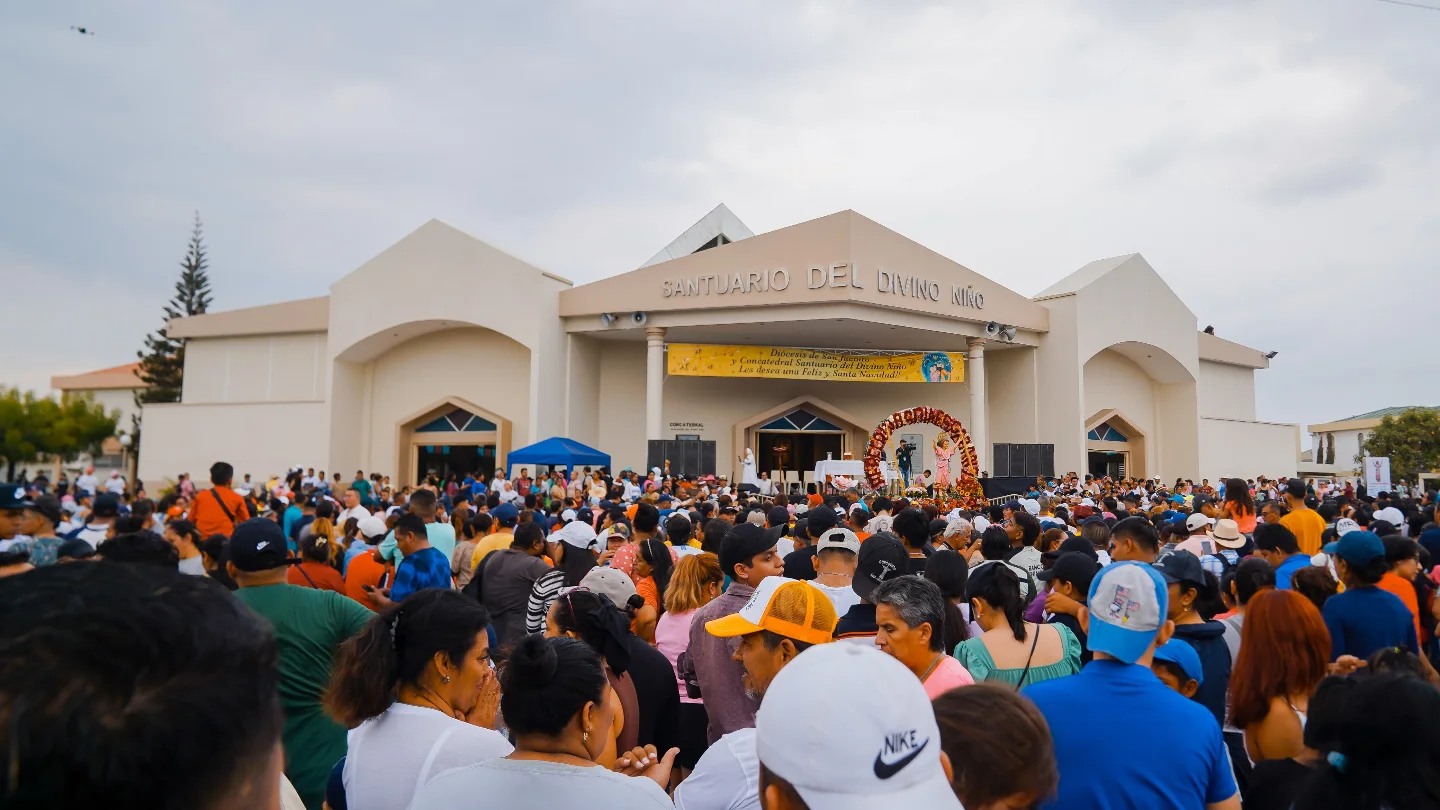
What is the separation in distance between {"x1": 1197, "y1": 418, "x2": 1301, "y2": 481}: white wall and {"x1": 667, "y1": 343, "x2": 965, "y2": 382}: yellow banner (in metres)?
12.8

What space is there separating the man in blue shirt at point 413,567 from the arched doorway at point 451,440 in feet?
73.4

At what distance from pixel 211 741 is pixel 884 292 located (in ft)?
77.8

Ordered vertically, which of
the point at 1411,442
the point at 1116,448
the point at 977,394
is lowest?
the point at 1116,448

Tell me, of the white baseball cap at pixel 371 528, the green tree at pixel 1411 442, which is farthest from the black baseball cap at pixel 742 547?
the green tree at pixel 1411 442

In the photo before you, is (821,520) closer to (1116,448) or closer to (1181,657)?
(1181,657)

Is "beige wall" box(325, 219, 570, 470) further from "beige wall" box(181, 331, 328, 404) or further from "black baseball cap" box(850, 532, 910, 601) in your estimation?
"black baseball cap" box(850, 532, 910, 601)

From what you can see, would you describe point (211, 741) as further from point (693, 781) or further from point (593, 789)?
point (693, 781)

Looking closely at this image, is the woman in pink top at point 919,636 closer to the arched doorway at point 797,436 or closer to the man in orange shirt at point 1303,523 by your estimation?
the man in orange shirt at point 1303,523

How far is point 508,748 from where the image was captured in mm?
2641

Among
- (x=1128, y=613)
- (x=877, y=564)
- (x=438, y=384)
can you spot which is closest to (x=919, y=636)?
(x=1128, y=613)

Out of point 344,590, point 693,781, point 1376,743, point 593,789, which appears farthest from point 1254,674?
point 344,590

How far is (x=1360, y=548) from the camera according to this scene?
15.2 ft

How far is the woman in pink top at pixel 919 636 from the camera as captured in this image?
323cm

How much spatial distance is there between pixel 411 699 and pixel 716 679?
1.37 meters
